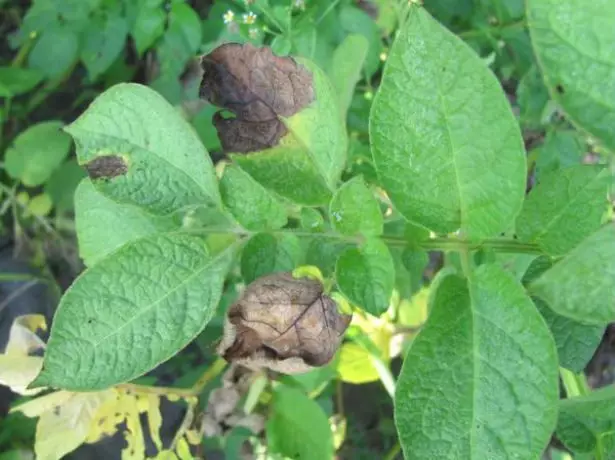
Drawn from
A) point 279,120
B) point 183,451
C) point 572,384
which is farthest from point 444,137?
point 183,451

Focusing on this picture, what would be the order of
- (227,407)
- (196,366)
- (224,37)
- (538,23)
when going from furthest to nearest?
(196,366)
(224,37)
(227,407)
(538,23)

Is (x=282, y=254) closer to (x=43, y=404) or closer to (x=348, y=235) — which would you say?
(x=348, y=235)

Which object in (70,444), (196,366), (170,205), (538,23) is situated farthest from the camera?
(196,366)

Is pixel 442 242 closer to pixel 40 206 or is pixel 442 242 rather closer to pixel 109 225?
pixel 109 225

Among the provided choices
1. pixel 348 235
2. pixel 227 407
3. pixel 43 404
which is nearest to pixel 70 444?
pixel 43 404

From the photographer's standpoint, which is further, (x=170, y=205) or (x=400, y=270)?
(x=400, y=270)

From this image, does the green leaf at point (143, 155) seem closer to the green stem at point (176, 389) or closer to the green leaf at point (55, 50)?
the green stem at point (176, 389)
